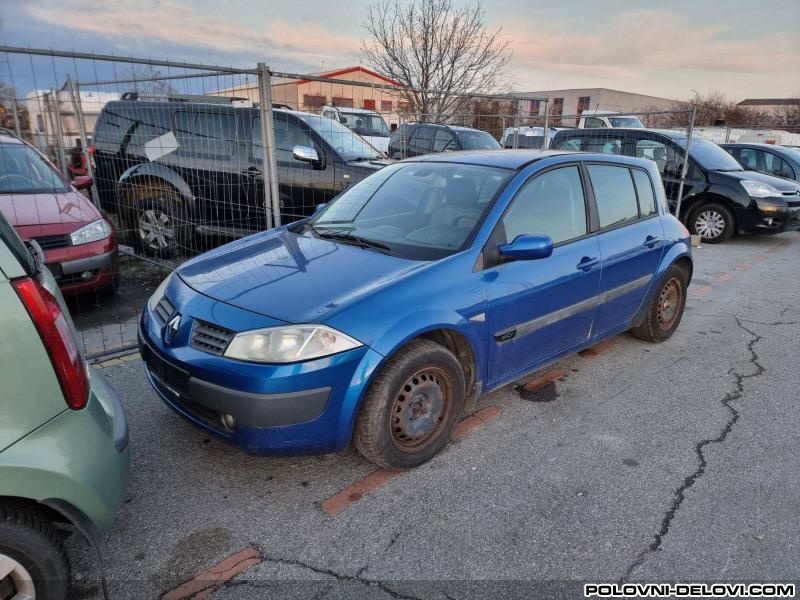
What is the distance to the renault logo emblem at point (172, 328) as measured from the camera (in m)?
2.72

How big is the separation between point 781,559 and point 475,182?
2.45 metres

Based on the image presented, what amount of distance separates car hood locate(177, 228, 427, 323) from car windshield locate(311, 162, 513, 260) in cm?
17

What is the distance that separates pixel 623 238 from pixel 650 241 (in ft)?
1.37

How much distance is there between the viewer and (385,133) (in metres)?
16.7

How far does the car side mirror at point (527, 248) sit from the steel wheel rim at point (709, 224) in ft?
27.0

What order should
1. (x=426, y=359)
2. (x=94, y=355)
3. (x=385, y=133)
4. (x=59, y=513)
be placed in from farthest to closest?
(x=385, y=133), (x=94, y=355), (x=426, y=359), (x=59, y=513)

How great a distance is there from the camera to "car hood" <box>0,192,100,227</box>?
473 centimetres

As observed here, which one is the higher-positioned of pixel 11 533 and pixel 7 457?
pixel 7 457

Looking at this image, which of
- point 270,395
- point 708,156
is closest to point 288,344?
point 270,395

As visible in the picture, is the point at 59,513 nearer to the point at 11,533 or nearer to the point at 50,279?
the point at 11,533

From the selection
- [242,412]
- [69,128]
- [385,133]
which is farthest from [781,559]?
[385,133]

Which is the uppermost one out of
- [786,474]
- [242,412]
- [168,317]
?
[168,317]

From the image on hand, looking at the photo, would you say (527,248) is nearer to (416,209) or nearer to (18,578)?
(416,209)

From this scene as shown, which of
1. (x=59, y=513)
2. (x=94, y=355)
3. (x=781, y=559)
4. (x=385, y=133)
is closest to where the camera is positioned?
(x=59, y=513)
